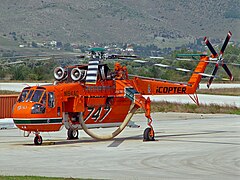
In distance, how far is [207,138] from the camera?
29.2m

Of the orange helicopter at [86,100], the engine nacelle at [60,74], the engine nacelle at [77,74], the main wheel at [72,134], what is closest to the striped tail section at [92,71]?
the orange helicopter at [86,100]

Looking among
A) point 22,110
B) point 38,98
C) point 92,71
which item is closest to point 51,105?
point 38,98

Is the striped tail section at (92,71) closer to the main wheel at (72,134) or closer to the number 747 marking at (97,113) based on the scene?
the number 747 marking at (97,113)

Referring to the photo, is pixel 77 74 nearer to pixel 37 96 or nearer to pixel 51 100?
pixel 51 100

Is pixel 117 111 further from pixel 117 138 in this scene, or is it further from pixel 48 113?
pixel 48 113

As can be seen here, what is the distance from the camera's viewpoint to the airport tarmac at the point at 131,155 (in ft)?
63.0

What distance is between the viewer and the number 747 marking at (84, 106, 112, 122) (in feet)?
91.7

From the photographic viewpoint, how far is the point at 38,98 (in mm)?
26172

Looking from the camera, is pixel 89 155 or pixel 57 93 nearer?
pixel 89 155

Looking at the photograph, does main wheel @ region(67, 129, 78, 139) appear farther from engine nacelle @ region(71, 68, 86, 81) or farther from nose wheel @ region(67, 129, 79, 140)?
engine nacelle @ region(71, 68, 86, 81)

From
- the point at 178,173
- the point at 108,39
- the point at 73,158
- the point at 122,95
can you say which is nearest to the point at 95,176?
the point at 178,173

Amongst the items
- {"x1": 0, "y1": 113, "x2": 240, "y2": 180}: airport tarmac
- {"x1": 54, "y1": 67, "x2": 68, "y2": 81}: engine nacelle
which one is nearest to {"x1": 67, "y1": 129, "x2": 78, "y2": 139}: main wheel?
{"x1": 0, "y1": 113, "x2": 240, "y2": 180}: airport tarmac

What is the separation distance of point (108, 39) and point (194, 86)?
165 meters

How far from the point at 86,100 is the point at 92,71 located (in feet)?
4.88
